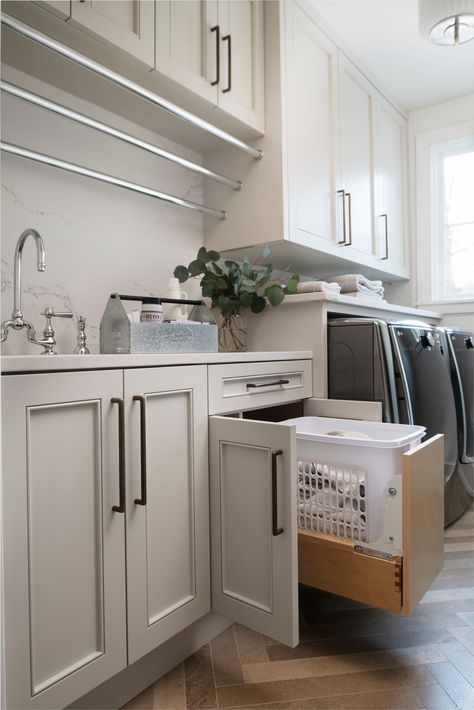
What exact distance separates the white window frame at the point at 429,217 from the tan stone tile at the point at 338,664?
2.24 metres

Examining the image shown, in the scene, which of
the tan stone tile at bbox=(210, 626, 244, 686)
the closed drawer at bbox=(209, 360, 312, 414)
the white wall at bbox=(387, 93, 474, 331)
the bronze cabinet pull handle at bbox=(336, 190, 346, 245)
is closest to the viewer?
the tan stone tile at bbox=(210, 626, 244, 686)

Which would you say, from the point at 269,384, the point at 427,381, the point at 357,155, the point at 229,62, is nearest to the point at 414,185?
the point at 357,155

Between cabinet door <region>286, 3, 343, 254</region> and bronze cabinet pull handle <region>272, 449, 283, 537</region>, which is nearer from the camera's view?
bronze cabinet pull handle <region>272, 449, 283, 537</region>

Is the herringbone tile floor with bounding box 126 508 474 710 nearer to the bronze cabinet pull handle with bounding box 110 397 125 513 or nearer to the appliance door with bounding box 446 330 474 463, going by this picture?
the bronze cabinet pull handle with bounding box 110 397 125 513

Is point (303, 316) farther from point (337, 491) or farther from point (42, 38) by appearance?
point (42, 38)

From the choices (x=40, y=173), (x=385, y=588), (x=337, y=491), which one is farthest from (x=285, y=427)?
(x=40, y=173)

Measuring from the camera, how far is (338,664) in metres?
1.32

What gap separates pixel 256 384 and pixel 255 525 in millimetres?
464

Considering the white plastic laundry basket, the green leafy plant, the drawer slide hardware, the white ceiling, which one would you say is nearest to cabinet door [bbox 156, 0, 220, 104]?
the green leafy plant

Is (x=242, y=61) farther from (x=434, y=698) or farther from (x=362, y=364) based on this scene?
(x=434, y=698)

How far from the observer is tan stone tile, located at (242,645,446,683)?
1285mm

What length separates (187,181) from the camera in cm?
204

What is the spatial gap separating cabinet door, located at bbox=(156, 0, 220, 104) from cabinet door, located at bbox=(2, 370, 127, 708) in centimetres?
111

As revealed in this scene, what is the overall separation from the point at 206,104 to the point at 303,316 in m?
0.86
